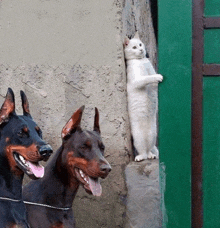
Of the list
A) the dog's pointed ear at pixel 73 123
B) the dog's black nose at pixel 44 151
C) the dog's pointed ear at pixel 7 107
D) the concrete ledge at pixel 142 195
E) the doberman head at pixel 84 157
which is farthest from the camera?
the concrete ledge at pixel 142 195

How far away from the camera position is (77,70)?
5078mm

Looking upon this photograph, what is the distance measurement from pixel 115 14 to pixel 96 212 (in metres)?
1.72

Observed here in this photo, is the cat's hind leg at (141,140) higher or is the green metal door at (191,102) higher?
the green metal door at (191,102)

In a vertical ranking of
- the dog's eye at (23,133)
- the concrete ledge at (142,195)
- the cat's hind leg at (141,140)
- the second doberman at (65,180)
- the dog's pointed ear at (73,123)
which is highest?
the dog's eye at (23,133)

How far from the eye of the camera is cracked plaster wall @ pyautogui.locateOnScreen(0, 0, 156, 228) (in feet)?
16.5

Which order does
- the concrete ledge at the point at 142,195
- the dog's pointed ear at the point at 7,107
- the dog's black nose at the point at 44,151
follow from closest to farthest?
the dog's black nose at the point at 44,151 → the dog's pointed ear at the point at 7,107 → the concrete ledge at the point at 142,195

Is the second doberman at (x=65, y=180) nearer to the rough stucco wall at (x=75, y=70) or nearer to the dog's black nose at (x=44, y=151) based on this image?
the dog's black nose at (x=44, y=151)

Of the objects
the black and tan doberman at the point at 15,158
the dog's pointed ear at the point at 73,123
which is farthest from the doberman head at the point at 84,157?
the black and tan doberman at the point at 15,158

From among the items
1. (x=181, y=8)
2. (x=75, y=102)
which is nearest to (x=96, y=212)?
(x=75, y=102)

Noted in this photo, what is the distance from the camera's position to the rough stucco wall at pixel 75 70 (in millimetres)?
5020

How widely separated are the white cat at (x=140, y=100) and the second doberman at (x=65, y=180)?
1.32 metres

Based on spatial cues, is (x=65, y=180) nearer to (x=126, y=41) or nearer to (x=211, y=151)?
(x=211, y=151)

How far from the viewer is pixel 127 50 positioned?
16.8 ft

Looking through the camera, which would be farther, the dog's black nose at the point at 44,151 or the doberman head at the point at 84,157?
the doberman head at the point at 84,157
